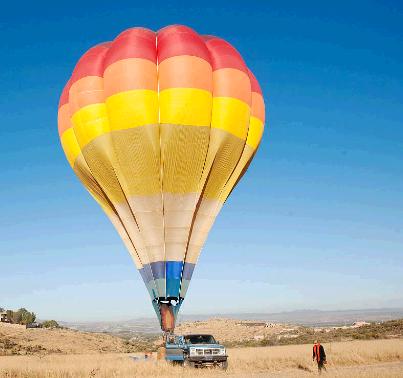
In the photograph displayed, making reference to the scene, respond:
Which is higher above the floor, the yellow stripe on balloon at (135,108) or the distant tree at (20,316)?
the yellow stripe on balloon at (135,108)

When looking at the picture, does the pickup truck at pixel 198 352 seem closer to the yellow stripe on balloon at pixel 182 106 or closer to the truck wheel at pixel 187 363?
the truck wheel at pixel 187 363

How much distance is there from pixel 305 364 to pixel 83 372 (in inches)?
409

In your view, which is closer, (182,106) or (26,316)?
(182,106)

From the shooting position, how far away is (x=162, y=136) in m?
23.6

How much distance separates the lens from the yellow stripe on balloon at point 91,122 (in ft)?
80.4

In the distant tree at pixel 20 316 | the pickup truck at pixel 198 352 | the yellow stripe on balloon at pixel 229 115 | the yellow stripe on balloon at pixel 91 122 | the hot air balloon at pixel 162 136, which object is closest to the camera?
the pickup truck at pixel 198 352

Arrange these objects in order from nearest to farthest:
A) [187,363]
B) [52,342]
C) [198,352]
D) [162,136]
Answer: [198,352], [187,363], [162,136], [52,342]

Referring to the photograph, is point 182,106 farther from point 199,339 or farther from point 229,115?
point 199,339

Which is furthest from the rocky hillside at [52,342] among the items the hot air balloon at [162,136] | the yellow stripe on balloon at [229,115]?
the yellow stripe on balloon at [229,115]

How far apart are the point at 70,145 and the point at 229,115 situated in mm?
8898

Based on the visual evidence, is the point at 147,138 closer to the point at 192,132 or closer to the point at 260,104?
the point at 192,132

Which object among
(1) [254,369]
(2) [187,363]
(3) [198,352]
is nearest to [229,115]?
(3) [198,352]

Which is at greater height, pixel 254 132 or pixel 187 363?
pixel 254 132

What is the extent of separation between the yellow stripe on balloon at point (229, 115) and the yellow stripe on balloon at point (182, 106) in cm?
99
